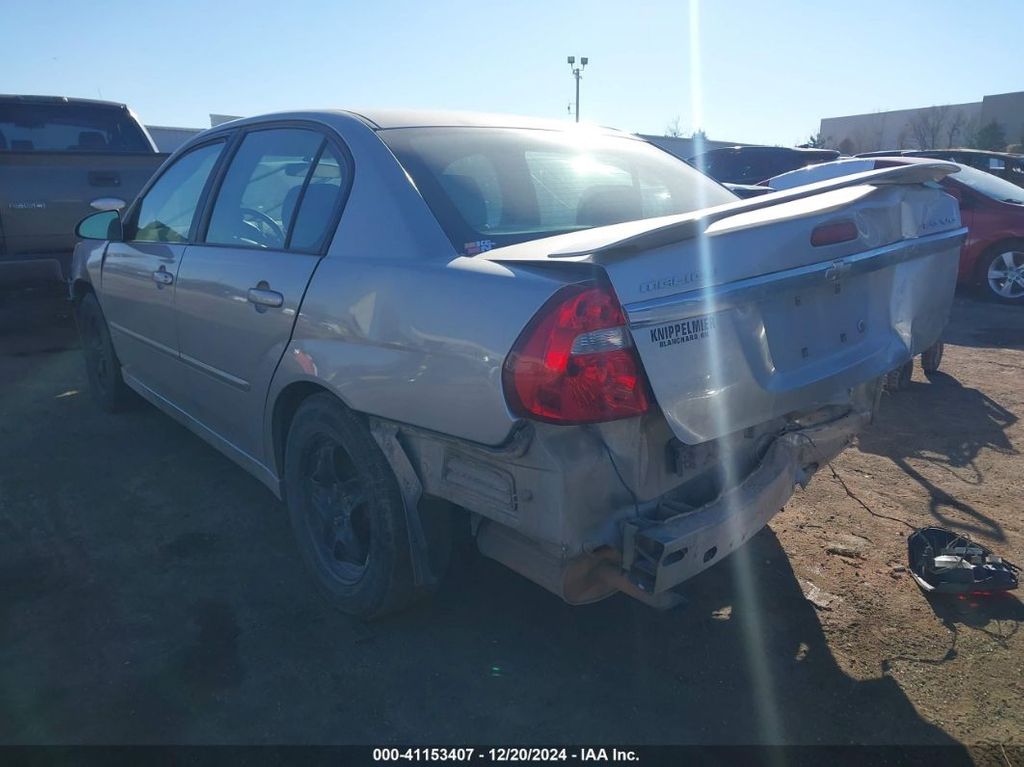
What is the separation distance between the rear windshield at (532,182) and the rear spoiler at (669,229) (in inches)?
9.1

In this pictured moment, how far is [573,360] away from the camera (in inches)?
83.7

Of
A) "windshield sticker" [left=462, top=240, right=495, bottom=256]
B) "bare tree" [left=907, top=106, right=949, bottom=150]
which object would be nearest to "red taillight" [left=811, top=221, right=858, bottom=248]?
"windshield sticker" [left=462, top=240, right=495, bottom=256]

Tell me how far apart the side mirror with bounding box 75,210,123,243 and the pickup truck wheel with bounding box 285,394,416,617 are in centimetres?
239

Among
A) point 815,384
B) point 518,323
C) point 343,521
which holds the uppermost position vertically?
point 518,323

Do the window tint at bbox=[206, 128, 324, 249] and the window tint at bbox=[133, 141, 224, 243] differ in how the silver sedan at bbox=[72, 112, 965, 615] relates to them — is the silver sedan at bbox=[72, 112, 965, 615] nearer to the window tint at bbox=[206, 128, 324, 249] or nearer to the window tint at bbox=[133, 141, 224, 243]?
the window tint at bbox=[206, 128, 324, 249]

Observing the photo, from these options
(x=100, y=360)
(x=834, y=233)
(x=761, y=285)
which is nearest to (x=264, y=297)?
(x=761, y=285)

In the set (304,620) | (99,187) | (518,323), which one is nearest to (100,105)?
(99,187)

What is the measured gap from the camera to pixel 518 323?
2178 millimetres

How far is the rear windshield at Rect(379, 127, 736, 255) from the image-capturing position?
2711mm

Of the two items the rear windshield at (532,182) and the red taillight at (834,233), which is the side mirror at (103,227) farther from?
the red taillight at (834,233)

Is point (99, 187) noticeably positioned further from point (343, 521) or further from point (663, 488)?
point (663, 488)

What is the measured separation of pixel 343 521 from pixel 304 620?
41 centimetres

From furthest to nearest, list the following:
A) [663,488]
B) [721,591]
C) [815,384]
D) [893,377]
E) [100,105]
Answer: [100,105], [893,377], [721,591], [815,384], [663,488]

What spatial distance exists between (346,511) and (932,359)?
4.93 m
